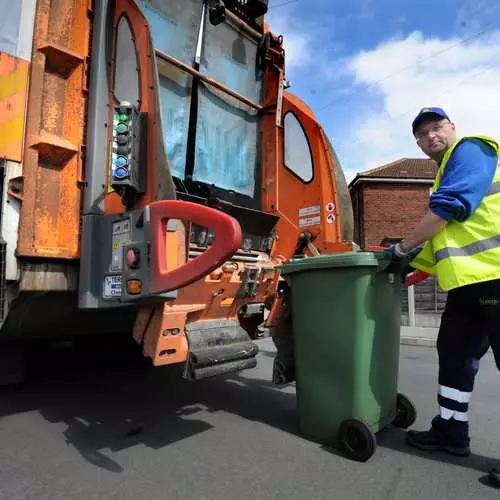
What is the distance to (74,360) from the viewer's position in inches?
211

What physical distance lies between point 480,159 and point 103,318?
2.65m

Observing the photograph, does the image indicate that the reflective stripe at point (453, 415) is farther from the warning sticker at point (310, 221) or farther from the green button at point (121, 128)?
the green button at point (121, 128)

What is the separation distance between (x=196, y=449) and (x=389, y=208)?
21.3 meters

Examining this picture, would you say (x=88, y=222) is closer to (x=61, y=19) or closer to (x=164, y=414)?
(x=61, y=19)

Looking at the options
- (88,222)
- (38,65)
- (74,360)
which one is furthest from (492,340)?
(74,360)

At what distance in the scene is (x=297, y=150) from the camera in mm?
4699

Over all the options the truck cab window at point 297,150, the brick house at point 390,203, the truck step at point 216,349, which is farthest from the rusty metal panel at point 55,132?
the brick house at point 390,203

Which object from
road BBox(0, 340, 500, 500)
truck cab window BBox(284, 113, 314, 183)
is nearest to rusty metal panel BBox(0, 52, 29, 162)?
road BBox(0, 340, 500, 500)

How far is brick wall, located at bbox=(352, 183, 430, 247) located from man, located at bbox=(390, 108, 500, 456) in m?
20.2

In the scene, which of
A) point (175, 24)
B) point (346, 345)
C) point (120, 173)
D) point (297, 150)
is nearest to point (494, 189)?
point (346, 345)

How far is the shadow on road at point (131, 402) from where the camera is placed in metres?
2.96

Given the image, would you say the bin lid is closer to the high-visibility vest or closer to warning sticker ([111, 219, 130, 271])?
the high-visibility vest

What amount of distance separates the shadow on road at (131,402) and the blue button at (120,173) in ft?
5.18

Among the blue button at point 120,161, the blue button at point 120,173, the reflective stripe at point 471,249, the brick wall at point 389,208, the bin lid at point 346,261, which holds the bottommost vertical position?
the bin lid at point 346,261
